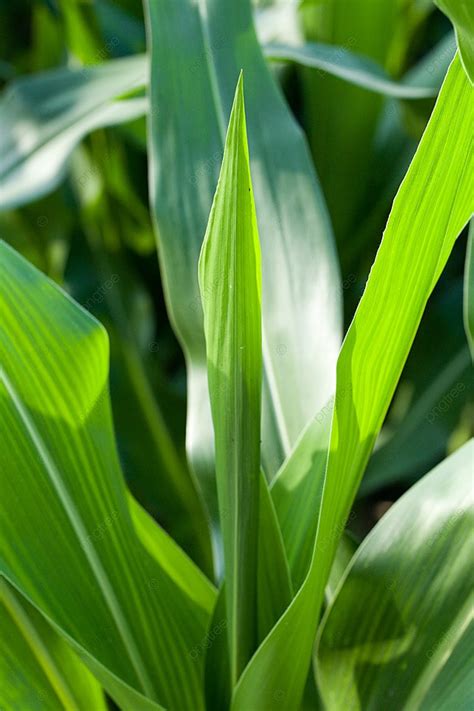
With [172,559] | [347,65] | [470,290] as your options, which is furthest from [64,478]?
[347,65]

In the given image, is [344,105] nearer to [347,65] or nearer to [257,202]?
[347,65]

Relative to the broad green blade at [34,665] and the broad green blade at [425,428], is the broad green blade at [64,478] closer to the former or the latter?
the broad green blade at [34,665]

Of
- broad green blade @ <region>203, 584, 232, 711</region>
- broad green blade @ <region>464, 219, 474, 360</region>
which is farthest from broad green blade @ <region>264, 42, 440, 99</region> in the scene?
broad green blade @ <region>203, 584, 232, 711</region>

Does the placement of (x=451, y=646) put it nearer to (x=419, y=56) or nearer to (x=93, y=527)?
(x=93, y=527)

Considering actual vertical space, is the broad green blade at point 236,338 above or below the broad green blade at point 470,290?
above

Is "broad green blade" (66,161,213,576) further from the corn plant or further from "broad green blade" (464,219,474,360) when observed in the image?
"broad green blade" (464,219,474,360)

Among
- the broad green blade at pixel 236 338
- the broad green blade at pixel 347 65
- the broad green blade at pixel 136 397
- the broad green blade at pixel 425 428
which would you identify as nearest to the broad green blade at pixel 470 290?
the broad green blade at pixel 236 338

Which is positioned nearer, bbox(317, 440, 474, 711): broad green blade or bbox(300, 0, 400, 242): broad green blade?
bbox(317, 440, 474, 711): broad green blade
